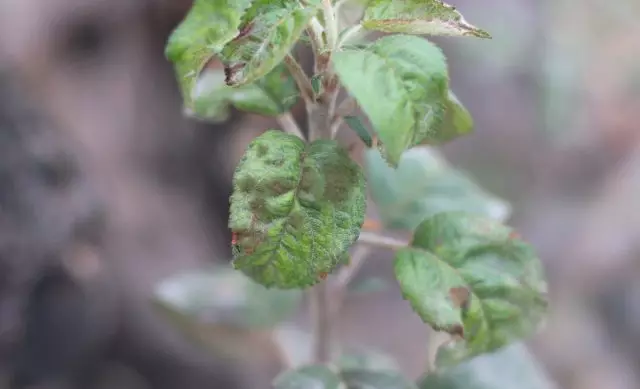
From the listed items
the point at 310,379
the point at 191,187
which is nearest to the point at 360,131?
the point at 310,379

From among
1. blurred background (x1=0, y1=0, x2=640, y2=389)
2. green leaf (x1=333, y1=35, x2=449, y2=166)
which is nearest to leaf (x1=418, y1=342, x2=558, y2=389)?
blurred background (x1=0, y1=0, x2=640, y2=389)

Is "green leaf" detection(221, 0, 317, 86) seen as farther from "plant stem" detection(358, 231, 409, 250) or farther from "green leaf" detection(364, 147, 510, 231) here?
"green leaf" detection(364, 147, 510, 231)

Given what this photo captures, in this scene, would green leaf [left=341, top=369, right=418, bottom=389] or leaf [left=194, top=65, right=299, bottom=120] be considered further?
green leaf [left=341, top=369, right=418, bottom=389]

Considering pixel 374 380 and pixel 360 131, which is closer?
pixel 360 131

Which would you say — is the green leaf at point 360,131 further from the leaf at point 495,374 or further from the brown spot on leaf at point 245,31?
the leaf at point 495,374

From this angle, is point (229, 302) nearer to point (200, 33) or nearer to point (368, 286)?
point (368, 286)

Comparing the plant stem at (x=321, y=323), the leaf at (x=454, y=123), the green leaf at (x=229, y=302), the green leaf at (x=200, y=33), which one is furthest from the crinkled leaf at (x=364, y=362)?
the green leaf at (x=200, y=33)

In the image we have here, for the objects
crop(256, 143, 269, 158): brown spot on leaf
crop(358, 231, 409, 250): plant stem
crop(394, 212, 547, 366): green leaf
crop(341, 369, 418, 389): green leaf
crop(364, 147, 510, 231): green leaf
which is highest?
crop(256, 143, 269, 158): brown spot on leaf
